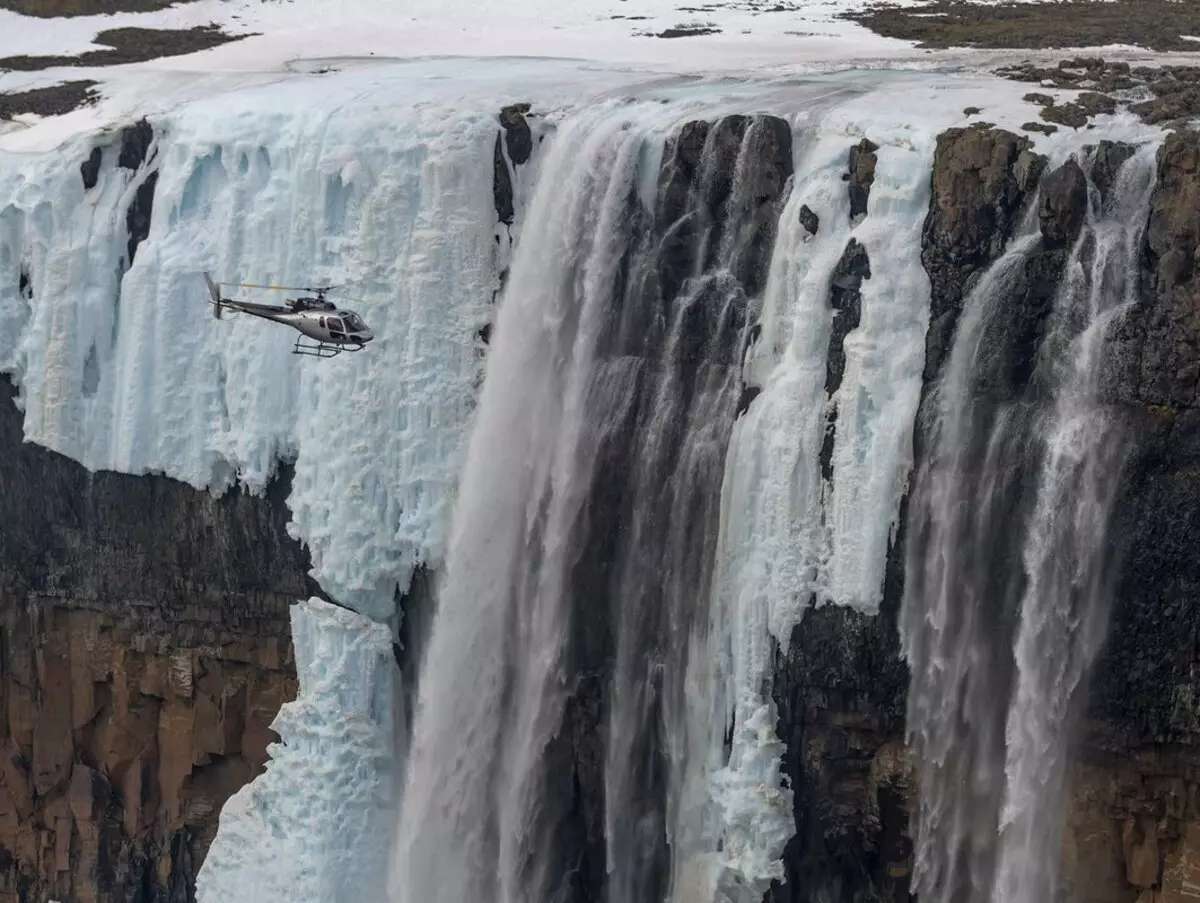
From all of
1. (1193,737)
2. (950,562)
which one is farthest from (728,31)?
(1193,737)

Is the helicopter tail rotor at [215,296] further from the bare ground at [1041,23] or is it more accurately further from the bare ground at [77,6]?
the bare ground at [77,6]

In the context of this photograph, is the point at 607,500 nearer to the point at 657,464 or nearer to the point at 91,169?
the point at 657,464

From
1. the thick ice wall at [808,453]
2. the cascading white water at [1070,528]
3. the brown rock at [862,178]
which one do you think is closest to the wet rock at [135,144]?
the thick ice wall at [808,453]

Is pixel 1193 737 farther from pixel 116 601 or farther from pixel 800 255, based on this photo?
pixel 116 601

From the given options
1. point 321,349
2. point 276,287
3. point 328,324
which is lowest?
point 321,349

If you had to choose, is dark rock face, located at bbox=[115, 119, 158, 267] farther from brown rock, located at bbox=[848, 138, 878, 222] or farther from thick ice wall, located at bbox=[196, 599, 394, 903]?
brown rock, located at bbox=[848, 138, 878, 222]

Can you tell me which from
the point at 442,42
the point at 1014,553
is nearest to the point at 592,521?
the point at 1014,553
